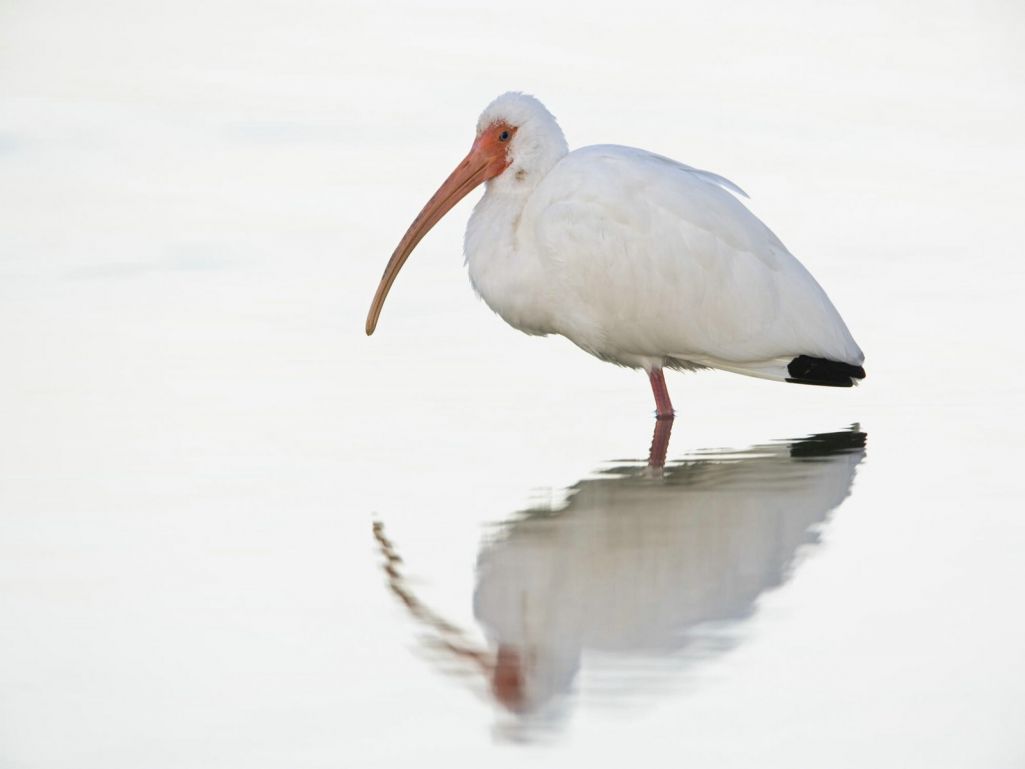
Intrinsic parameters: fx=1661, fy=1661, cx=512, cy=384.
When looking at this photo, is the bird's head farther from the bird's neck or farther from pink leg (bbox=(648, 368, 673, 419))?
pink leg (bbox=(648, 368, 673, 419))

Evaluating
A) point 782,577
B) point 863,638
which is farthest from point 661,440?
point 863,638

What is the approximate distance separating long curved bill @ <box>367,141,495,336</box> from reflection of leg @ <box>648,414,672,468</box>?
2039 mm

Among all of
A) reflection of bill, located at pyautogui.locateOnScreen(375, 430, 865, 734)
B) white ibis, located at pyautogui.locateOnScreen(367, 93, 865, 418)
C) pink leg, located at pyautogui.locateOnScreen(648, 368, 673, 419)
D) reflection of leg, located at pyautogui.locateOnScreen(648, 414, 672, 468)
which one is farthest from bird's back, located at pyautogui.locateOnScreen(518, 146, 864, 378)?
reflection of bill, located at pyautogui.locateOnScreen(375, 430, 865, 734)

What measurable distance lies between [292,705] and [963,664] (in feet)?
7.60

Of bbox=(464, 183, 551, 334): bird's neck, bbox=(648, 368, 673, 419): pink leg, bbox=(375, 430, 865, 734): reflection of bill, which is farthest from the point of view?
bbox=(648, 368, 673, 419): pink leg

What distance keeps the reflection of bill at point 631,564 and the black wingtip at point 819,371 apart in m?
1.26

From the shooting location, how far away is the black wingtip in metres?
10.6

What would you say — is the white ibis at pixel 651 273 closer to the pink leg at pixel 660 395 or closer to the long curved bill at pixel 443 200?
the pink leg at pixel 660 395

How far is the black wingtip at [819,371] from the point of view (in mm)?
10562

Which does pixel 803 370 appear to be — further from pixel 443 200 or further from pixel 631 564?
pixel 631 564

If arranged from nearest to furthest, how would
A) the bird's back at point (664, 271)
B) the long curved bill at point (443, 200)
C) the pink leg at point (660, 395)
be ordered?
1. the bird's back at point (664, 271)
2. the pink leg at point (660, 395)
3. the long curved bill at point (443, 200)

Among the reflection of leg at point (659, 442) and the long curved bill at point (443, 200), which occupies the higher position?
the long curved bill at point (443, 200)

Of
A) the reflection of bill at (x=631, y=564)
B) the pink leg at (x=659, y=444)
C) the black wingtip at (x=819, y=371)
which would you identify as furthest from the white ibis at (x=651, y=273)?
the reflection of bill at (x=631, y=564)

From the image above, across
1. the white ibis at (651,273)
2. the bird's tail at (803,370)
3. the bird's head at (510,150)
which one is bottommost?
the bird's tail at (803,370)
